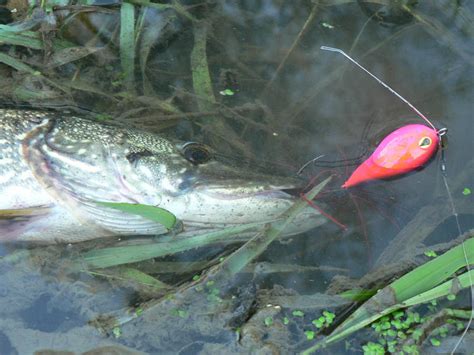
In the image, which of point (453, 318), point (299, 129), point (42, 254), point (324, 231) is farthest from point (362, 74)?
point (42, 254)

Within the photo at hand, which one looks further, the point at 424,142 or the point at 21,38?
the point at 21,38

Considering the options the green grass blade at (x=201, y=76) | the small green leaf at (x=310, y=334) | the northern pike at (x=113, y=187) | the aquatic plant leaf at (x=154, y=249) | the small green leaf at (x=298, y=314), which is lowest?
the small green leaf at (x=310, y=334)

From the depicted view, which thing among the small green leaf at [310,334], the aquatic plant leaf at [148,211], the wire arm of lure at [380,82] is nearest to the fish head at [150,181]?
the aquatic plant leaf at [148,211]

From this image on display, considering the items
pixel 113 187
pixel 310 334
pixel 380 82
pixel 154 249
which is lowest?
pixel 310 334

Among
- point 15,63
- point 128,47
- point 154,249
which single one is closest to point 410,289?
point 154,249

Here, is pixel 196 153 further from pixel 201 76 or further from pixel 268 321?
pixel 268 321

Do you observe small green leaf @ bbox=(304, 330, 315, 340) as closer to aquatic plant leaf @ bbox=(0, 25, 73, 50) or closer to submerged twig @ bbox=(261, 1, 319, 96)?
submerged twig @ bbox=(261, 1, 319, 96)

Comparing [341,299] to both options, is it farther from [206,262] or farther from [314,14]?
[314,14]

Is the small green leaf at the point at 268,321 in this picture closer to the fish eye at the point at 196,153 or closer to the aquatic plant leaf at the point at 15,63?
the fish eye at the point at 196,153
